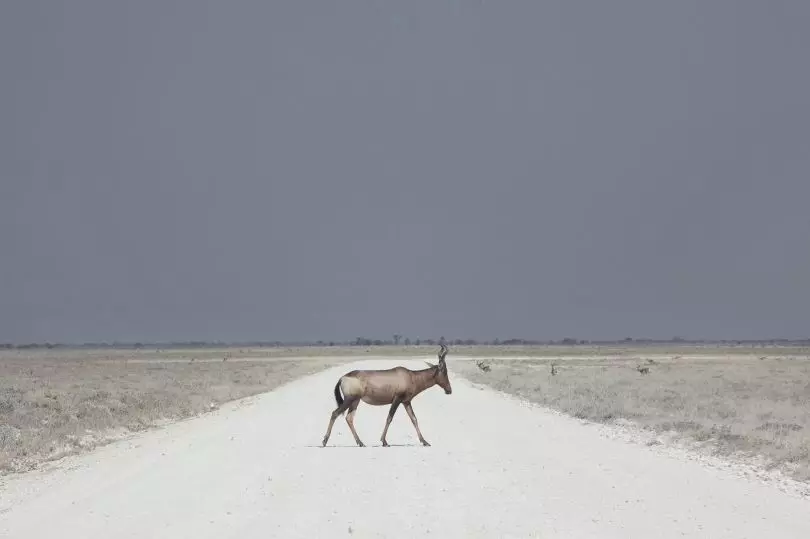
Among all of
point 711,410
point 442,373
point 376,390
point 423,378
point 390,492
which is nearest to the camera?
point 390,492

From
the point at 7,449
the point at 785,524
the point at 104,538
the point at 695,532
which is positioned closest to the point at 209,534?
the point at 104,538

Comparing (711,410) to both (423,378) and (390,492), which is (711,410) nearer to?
(423,378)

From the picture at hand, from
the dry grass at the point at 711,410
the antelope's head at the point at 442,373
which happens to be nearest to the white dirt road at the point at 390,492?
the antelope's head at the point at 442,373

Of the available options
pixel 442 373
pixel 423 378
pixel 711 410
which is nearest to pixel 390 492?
pixel 423 378

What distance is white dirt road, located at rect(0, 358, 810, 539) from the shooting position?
436 inches

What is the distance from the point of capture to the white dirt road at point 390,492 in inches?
436

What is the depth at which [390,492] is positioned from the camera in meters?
13.9

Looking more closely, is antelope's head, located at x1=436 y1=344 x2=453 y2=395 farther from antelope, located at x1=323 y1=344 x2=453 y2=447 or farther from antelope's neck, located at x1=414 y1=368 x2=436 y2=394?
antelope, located at x1=323 y1=344 x2=453 y2=447

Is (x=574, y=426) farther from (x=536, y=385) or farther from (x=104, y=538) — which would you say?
(x=536, y=385)

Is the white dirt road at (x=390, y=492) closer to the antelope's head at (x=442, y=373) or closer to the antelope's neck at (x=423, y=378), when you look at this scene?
A: the antelope's neck at (x=423, y=378)

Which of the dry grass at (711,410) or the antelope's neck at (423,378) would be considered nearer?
the dry grass at (711,410)

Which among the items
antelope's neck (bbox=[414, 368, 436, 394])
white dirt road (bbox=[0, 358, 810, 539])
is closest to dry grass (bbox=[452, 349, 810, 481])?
white dirt road (bbox=[0, 358, 810, 539])

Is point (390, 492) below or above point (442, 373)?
below

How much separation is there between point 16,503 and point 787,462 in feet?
44.0
